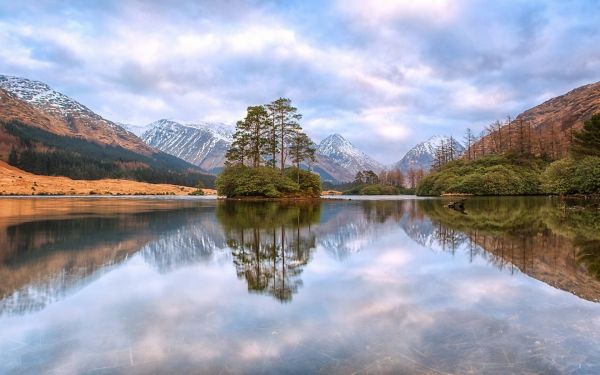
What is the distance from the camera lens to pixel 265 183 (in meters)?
64.4

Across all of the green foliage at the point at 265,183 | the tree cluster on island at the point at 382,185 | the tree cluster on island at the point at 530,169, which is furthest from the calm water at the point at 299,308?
the tree cluster on island at the point at 382,185

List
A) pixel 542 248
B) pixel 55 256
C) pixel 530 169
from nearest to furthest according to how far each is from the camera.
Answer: pixel 55 256 < pixel 542 248 < pixel 530 169

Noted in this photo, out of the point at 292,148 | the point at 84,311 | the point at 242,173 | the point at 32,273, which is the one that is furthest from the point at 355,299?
the point at 292,148

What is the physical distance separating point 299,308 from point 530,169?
111248 mm

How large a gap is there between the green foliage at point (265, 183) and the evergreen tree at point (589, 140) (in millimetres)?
43326

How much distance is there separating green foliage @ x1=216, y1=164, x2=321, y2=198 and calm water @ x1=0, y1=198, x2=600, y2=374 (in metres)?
48.5

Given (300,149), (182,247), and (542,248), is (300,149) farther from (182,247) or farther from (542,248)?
(542,248)

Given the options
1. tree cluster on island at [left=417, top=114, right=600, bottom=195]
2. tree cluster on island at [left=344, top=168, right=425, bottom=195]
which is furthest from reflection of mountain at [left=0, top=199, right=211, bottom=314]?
tree cluster on island at [left=344, top=168, right=425, bottom=195]

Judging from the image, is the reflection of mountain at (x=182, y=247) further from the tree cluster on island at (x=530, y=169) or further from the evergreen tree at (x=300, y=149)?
the tree cluster on island at (x=530, y=169)

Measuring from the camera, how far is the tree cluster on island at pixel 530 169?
63438 mm

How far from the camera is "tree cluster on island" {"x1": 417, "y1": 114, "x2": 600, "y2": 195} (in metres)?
63.4

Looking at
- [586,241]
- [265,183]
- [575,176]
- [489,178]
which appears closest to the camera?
[586,241]

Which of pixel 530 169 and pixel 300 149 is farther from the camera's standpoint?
pixel 530 169

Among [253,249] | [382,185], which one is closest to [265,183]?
[253,249]
